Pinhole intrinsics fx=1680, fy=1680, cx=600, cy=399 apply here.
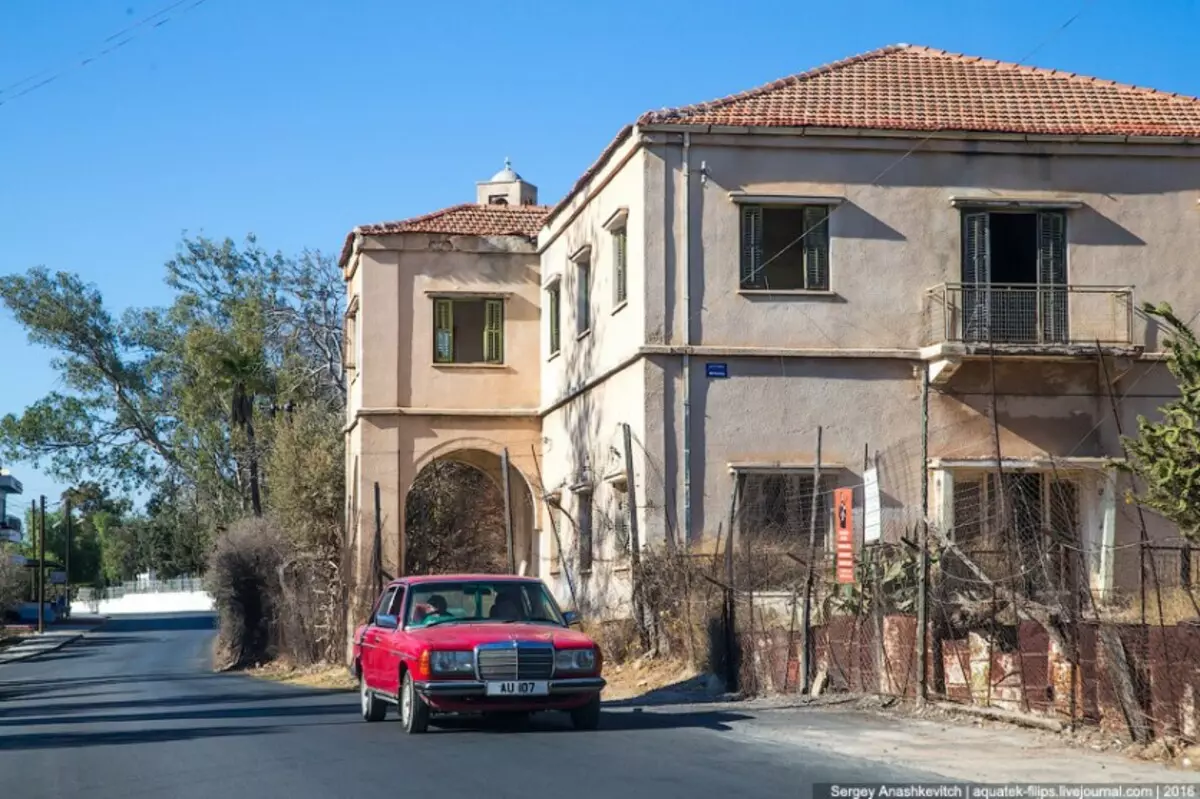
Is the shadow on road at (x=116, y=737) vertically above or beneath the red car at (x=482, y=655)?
beneath

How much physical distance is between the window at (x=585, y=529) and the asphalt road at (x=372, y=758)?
28.4ft

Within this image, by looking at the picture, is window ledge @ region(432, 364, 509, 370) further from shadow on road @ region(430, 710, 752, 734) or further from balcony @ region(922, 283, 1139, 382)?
shadow on road @ region(430, 710, 752, 734)

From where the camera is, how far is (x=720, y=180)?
2761 centimetres

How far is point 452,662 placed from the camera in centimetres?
1648

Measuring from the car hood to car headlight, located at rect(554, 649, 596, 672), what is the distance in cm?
7

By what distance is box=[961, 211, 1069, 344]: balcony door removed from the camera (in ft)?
89.8

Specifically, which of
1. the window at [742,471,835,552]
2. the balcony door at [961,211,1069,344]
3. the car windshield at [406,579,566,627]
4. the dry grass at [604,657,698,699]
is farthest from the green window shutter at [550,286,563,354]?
the car windshield at [406,579,566,627]

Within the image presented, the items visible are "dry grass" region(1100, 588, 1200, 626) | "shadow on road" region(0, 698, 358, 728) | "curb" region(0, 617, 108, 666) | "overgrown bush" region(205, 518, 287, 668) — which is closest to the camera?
"dry grass" region(1100, 588, 1200, 626)

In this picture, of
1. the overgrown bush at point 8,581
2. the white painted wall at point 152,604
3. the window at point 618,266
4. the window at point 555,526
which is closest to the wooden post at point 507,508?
the window at point 555,526

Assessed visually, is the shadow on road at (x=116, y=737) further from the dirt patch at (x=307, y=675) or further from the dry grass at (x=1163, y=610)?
the dirt patch at (x=307, y=675)

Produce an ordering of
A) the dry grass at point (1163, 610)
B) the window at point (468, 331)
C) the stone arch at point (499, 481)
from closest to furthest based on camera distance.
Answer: the dry grass at point (1163, 610)
the stone arch at point (499, 481)
the window at point (468, 331)

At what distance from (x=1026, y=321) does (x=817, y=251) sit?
141 inches

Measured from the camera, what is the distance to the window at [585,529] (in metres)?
31.9

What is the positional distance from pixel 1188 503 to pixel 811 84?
1334cm
